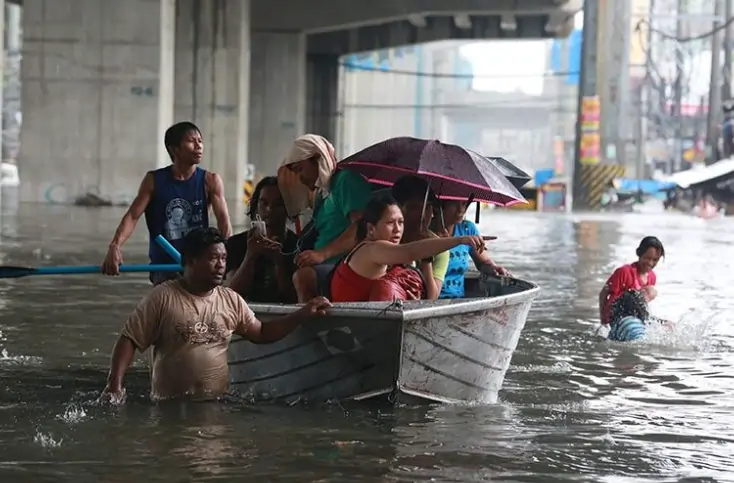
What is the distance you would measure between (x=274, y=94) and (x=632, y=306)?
3668 centimetres

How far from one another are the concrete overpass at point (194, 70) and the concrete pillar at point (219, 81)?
4cm

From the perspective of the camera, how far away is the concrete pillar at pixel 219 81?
39.1 m

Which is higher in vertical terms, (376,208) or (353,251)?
(376,208)

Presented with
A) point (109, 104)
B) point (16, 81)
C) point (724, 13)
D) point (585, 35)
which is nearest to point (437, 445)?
point (109, 104)

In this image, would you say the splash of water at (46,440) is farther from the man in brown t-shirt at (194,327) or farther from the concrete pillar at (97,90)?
the concrete pillar at (97,90)

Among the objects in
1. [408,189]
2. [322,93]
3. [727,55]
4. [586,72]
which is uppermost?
[727,55]

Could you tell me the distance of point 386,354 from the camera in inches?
283

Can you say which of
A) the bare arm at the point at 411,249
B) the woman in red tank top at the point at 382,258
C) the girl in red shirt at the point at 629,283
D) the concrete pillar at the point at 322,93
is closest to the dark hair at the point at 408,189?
the woman in red tank top at the point at 382,258

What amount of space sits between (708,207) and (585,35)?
870 centimetres

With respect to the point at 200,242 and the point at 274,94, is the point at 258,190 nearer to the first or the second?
the point at 200,242

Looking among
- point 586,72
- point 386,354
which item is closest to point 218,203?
point 386,354

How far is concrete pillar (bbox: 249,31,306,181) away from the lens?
46.5 metres

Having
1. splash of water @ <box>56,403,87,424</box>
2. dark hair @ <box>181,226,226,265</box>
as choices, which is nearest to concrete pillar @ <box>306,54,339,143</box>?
splash of water @ <box>56,403,87,424</box>

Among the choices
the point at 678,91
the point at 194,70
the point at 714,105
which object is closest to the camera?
the point at 194,70
